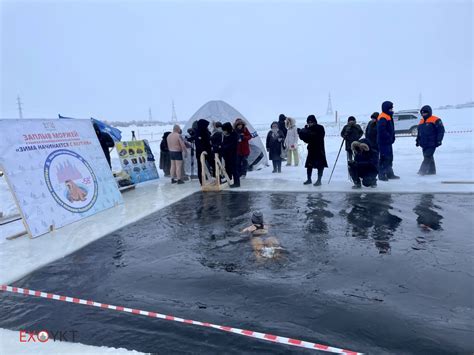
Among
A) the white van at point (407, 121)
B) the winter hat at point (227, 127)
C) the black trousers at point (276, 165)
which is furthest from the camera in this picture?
the white van at point (407, 121)

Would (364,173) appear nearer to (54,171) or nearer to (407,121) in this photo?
(54,171)

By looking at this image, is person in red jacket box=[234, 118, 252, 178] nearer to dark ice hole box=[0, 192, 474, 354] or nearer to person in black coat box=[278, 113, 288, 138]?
Result: person in black coat box=[278, 113, 288, 138]

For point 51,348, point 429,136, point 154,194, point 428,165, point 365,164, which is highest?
point 429,136

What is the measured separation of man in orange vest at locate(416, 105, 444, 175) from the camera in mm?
9336

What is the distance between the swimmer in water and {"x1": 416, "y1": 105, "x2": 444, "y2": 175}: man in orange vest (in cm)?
618

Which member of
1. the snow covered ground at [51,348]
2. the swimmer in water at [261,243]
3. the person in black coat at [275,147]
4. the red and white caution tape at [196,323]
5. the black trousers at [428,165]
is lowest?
the snow covered ground at [51,348]

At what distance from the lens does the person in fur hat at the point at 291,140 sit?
12.4 metres

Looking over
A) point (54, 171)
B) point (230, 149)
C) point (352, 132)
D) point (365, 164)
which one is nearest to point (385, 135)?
point (352, 132)

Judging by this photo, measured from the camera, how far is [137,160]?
1095cm

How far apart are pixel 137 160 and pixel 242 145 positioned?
3354 mm

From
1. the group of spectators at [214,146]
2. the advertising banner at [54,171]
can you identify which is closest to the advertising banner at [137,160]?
the group of spectators at [214,146]

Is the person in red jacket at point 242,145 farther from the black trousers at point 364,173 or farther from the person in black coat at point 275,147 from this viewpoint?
the black trousers at point 364,173

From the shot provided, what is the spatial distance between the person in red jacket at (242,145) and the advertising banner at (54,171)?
3612mm

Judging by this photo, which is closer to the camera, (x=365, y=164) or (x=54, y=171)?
(x=54, y=171)
